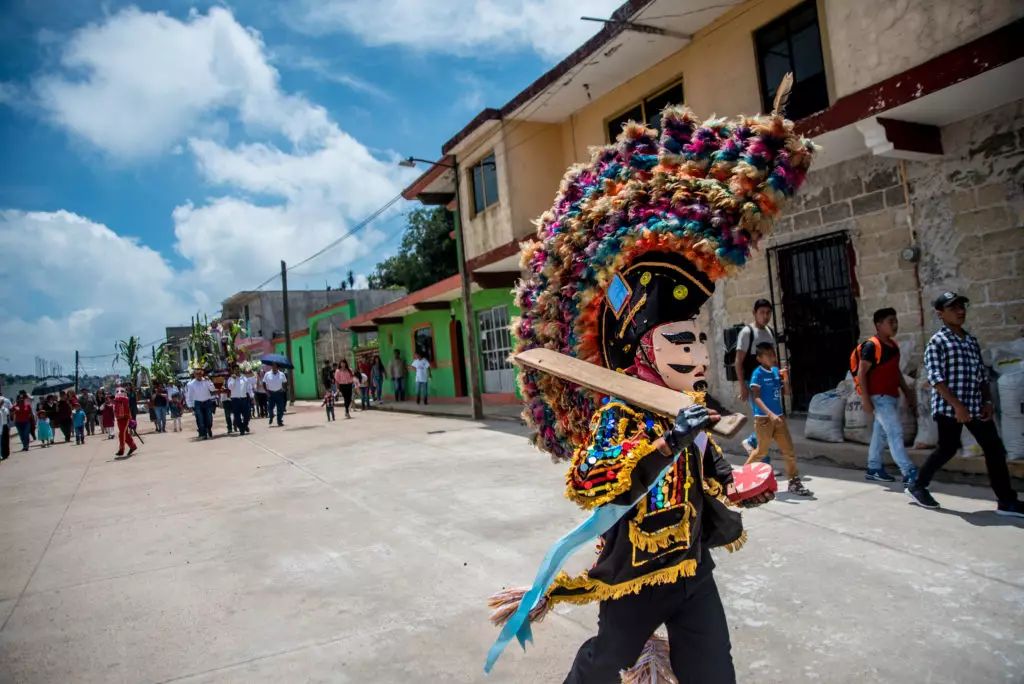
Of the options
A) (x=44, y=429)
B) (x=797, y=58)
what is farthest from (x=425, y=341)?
(x=797, y=58)

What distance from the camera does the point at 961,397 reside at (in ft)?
14.7

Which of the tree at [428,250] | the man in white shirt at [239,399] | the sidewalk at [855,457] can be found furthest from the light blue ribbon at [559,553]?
the tree at [428,250]

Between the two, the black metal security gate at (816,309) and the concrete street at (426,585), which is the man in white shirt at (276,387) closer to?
the concrete street at (426,585)

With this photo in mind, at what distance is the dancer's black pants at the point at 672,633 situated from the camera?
193 cm

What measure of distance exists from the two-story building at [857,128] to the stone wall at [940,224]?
0.04 feet

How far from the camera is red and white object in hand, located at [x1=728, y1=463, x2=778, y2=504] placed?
2031mm

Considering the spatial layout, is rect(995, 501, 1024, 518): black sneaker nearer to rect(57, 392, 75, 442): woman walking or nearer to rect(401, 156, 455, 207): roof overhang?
rect(401, 156, 455, 207): roof overhang

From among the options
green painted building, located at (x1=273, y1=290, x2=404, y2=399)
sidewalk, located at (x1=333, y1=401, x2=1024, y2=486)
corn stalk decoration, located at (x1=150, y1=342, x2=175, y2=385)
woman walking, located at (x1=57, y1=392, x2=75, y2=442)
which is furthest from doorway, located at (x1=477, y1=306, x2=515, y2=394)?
corn stalk decoration, located at (x1=150, y1=342, x2=175, y2=385)

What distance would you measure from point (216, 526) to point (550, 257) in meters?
5.16

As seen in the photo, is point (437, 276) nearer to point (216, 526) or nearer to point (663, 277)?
point (216, 526)

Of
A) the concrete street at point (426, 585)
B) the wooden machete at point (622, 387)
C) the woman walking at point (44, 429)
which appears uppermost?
the wooden machete at point (622, 387)

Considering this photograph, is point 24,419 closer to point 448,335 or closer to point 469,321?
point 448,335

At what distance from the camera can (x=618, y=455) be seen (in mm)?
1775

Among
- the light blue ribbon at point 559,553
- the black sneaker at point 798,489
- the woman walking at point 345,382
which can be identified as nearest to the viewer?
the light blue ribbon at point 559,553
